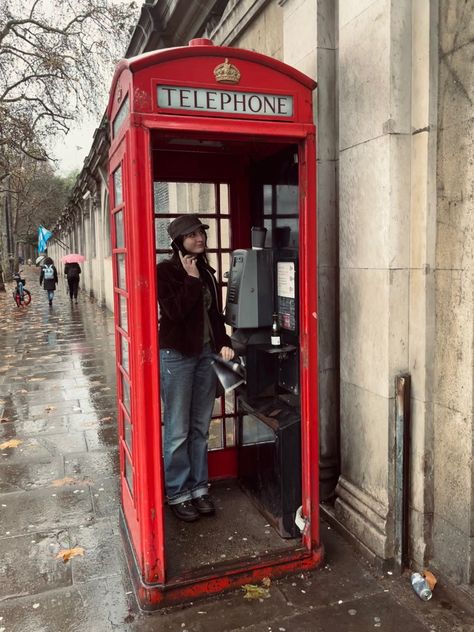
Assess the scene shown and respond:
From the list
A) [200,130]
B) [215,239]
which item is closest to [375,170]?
[200,130]

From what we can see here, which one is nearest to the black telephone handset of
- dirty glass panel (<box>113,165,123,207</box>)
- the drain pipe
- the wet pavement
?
dirty glass panel (<box>113,165,123,207</box>)

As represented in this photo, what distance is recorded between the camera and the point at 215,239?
4.21 meters

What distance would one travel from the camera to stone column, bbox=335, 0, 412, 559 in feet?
9.91

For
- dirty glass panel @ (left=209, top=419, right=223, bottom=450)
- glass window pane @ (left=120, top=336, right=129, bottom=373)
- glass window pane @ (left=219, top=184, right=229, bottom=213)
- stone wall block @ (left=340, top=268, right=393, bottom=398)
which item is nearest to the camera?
stone wall block @ (left=340, top=268, right=393, bottom=398)

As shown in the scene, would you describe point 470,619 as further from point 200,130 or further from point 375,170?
point 200,130

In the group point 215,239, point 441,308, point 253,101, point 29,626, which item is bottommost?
point 29,626

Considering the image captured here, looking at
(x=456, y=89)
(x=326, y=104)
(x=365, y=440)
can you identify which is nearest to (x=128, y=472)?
(x=365, y=440)

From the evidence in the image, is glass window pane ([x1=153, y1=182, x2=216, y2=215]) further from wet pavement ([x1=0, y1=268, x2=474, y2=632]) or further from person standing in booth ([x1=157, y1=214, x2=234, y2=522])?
wet pavement ([x1=0, y1=268, x2=474, y2=632])

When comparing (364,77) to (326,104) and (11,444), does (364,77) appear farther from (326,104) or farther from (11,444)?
(11,444)

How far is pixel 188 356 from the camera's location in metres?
3.50

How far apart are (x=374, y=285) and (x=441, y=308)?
16.4 inches

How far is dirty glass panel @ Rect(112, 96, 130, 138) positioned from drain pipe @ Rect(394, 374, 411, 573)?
2004mm

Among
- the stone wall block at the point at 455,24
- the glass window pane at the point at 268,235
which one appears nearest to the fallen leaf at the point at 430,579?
the glass window pane at the point at 268,235

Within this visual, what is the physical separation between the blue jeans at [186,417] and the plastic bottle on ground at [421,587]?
1.43m
